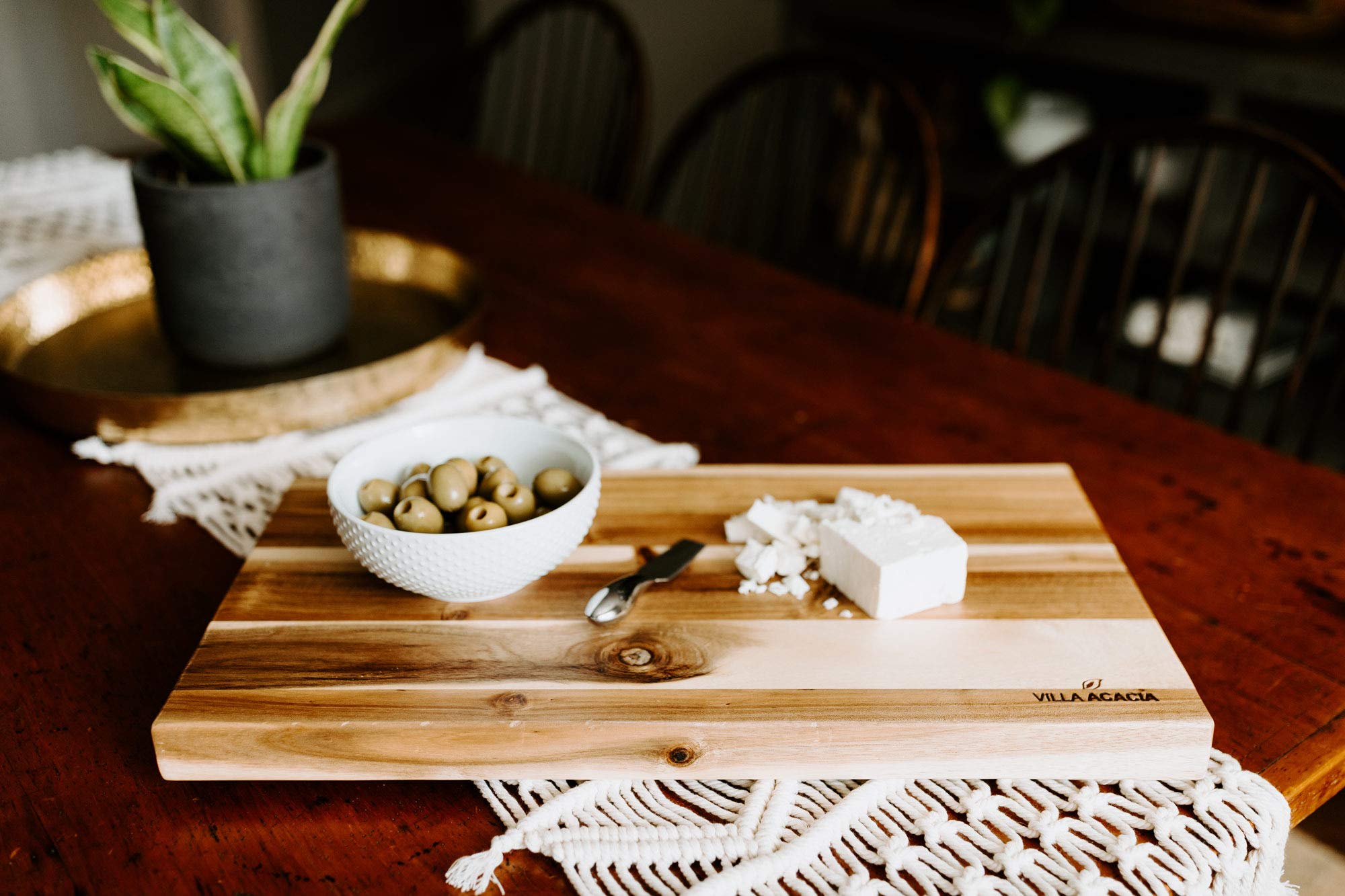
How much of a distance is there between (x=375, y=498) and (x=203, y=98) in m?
0.42

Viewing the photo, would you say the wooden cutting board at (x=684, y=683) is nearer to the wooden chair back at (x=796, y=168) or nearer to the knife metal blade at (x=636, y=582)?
the knife metal blade at (x=636, y=582)

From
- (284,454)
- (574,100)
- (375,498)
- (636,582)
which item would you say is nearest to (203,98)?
(284,454)

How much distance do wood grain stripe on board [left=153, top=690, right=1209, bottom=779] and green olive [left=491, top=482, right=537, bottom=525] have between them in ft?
0.42

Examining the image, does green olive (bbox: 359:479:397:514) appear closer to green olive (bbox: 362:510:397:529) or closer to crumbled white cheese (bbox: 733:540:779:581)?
green olive (bbox: 362:510:397:529)

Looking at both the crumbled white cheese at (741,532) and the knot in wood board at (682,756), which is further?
the crumbled white cheese at (741,532)

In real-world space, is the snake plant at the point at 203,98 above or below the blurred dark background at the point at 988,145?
above

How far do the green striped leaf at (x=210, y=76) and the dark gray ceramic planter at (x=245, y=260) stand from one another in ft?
0.15

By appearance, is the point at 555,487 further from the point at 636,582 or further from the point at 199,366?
the point at 199,366

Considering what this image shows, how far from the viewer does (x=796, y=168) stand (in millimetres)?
1502

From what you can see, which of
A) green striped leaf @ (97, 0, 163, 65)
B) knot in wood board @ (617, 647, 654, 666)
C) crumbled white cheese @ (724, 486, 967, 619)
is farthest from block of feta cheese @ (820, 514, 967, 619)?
green striped leaf @ (97, 0, 163, 65)

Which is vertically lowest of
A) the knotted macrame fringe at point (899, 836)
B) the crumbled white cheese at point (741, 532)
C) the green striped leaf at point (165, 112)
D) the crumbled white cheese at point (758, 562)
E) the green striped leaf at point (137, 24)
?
the knotted macrame fringe at point (899, 836)

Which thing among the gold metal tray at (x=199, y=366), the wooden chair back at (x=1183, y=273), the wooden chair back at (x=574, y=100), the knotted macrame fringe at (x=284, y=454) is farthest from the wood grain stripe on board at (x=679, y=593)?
the wooden chair back at (x=574, y=100)

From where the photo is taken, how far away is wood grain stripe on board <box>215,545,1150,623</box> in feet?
1.97

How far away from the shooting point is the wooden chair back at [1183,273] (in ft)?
3.37
